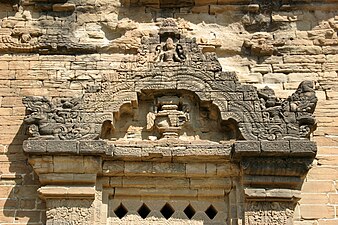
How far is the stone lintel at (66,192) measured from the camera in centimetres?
722

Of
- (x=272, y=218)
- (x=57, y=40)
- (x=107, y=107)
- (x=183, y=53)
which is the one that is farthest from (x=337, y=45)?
(x=57, y=40)

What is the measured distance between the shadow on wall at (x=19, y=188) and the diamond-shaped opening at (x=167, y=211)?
1.36m

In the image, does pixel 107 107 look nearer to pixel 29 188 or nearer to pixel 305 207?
pixel 29 188

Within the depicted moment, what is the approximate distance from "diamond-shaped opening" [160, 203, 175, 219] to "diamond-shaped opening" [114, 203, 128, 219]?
0.43 metres

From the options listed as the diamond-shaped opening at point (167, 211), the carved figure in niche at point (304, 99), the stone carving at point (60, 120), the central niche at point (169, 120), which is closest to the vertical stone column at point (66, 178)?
the stone carving at point (60, 120)

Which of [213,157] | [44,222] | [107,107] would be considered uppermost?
[107,107]

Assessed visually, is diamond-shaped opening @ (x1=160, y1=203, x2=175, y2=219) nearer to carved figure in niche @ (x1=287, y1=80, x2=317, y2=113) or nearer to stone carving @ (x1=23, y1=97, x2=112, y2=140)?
stone carving @ (x1=23, y1=97, x2=112, y2=140)

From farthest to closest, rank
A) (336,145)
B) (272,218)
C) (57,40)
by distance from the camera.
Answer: (57,40) → (336,145) → (272,218)

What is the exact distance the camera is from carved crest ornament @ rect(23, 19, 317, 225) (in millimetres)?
7277

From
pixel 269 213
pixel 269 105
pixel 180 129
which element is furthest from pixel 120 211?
pixel 269 105

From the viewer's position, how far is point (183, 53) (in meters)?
8.00

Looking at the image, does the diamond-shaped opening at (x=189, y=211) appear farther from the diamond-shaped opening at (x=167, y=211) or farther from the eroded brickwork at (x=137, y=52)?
the diamond-shaped opening at (x=167, y=211)

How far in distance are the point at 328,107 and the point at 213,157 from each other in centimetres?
158

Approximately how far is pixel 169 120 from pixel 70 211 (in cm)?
156
